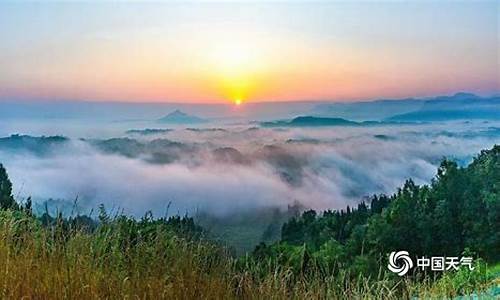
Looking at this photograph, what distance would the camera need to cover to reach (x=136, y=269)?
3443mm

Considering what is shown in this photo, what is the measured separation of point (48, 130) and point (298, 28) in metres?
1.19

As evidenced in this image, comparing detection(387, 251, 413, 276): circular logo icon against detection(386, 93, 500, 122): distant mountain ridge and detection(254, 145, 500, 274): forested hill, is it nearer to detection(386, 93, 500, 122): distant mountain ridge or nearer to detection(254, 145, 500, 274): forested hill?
detection(254, 145, 500, 274): forested hill

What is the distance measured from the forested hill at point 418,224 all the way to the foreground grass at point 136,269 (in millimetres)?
123

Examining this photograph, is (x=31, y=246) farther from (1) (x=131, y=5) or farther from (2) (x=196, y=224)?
(1) (x=131, y=5)

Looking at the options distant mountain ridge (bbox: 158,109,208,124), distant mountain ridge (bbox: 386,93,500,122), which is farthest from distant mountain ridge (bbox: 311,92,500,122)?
distant mountain ridge (bbox: 158,109,208,124)

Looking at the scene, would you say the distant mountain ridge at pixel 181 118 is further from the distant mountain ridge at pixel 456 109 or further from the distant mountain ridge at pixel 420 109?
the distant mountain ridge at pixel 456 109

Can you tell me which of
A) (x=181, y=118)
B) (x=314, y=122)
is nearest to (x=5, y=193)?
(x=181, y=118)

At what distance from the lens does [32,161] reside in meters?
3.31

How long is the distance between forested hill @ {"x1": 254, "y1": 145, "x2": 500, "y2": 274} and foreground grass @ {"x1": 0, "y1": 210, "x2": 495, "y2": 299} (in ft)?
0.41

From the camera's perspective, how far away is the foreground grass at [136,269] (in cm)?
340

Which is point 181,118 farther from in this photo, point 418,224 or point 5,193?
point 418,224

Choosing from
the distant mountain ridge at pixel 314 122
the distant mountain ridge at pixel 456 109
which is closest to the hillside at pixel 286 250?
the distant mountain ridge at pixel 456 109

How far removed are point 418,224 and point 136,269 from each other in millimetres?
1301

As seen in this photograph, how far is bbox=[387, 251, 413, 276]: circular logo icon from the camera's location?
3.28 m
